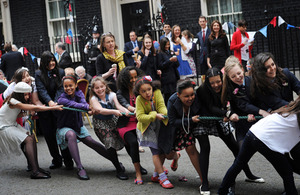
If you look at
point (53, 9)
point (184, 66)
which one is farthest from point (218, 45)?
point (53, 9)

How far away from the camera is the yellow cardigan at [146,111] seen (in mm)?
6156

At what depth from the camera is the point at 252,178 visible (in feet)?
19.9

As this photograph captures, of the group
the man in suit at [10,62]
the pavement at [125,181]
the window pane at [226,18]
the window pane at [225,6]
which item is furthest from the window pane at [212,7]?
the pavement at [125,181]

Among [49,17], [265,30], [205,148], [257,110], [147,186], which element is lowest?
[147,186]

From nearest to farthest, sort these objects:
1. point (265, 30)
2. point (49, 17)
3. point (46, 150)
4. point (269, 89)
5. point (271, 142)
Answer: point (271, 142) < point (269, 89) < point (46, 150) < point (265, 30) < point (49, 17)

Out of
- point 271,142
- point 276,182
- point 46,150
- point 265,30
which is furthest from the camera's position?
point 265,30

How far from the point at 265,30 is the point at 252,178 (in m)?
6.76

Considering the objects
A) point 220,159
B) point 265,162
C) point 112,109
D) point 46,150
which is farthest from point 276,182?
point 46,150

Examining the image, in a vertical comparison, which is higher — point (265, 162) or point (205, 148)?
point (205, 148)

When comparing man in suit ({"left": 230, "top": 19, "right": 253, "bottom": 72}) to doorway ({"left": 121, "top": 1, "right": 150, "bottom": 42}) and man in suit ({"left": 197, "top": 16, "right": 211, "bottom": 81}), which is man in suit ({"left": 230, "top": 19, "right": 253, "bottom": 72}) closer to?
man in suit ({"left": 197, "top": 16, "right": 211, "bottom": 81})

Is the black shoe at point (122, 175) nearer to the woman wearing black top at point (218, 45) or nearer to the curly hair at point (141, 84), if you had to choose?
the curly hair at point (141, 84)

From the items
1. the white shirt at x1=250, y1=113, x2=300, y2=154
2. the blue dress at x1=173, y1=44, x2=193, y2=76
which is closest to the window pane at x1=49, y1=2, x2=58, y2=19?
the blue dress at x1=173, y1=44, x2=193, y2=76

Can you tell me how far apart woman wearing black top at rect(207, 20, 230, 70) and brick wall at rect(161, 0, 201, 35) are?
10.9ft

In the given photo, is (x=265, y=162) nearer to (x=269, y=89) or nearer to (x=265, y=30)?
(x=269, y=89)
